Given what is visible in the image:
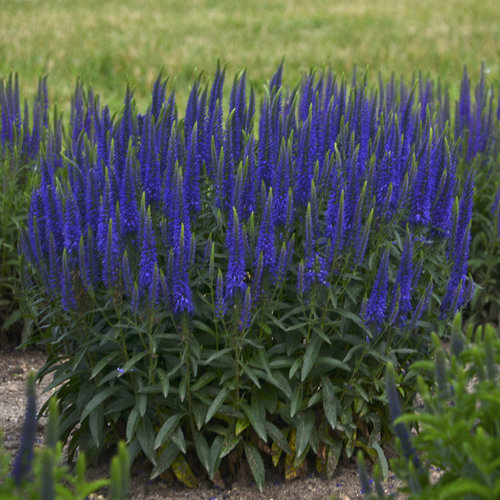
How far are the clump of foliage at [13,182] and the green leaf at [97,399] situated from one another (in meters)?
1.81

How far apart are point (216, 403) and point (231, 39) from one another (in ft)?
43.5

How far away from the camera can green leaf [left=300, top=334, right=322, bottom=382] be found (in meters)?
3.83

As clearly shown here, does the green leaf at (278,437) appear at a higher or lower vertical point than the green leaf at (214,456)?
higher

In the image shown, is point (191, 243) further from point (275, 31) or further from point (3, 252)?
point (275, 31)

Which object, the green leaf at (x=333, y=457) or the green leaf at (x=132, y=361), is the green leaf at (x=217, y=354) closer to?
the green leaf at (x=132, y=361)

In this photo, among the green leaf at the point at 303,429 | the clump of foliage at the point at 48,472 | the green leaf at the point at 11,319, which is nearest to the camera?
the clump of foliage at the point at 48,472

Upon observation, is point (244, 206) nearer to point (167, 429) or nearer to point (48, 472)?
point (167, 429)

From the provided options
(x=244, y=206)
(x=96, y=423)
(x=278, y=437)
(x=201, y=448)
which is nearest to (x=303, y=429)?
(x=278, y=437)

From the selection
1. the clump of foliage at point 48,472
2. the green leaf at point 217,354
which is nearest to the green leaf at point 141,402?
the green leaf at point 217,354

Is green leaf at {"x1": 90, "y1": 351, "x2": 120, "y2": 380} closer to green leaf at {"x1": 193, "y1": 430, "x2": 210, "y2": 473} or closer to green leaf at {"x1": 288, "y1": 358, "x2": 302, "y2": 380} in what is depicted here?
green leaf at {"x1": 193, "y1": 430, "x2": 210, "y2": 473}

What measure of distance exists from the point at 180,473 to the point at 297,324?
3.18 feet

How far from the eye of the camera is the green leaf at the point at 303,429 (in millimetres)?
3982

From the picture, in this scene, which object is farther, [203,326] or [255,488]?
[255,488]

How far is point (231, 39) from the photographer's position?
16125 millimetres
